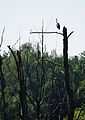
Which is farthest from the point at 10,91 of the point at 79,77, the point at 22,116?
the point at 22,116

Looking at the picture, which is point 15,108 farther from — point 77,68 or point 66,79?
point 66,79

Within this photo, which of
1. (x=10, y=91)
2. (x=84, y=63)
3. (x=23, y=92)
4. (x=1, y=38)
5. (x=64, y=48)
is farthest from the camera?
(x=84, y=63)

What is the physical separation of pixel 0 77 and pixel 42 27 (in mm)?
2363

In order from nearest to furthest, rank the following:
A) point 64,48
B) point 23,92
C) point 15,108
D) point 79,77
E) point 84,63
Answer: point 64,48, point 23,92, point 15,108, point 79,77, point 84,63

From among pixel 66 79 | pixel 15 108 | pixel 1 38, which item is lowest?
pixel 15 108

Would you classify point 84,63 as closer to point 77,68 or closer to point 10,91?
point 77,68

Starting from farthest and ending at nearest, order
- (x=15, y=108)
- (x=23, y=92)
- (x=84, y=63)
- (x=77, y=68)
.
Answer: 1. (x=84, y=63)
2. (x=77, y=68)
3. (x=15, y=108)
4. (x=23, y=92)

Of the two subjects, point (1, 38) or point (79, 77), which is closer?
point (1, 38)

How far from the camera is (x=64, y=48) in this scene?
7.59 meters

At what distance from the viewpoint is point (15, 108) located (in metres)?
36.4

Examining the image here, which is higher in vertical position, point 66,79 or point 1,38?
point 1,38

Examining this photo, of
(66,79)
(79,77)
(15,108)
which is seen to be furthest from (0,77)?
(79,77)

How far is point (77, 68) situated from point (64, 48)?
133ft

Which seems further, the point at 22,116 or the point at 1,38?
the point at 1,38
